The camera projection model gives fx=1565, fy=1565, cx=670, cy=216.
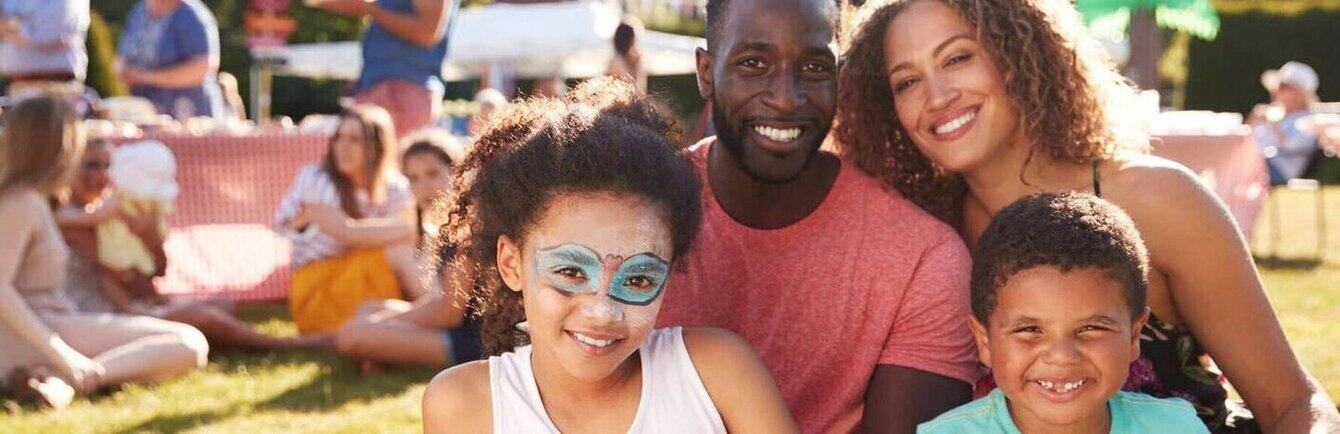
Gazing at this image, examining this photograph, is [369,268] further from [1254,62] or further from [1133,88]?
[1254,62]

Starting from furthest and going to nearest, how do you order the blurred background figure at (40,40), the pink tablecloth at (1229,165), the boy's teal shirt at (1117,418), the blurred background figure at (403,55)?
1. the pink tablecloth at (1229,165)
2. the blurred background figure at (40,40)
3. the blurred background figure at (403,55)
4. the boy's teal shirt at (1117,418)

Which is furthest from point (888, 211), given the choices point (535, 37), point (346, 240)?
point (535, 37)

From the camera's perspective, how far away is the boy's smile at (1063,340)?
2783 mm

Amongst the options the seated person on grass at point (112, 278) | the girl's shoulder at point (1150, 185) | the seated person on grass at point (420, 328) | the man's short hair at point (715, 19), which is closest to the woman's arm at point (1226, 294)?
the girl's shoulder at point (1150, 185)

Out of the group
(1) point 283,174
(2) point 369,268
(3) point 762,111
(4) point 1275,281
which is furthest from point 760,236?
(4) point 1275,281

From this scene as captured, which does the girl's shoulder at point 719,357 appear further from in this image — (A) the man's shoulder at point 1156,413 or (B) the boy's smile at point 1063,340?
(A) the man's shoulder at point 1156,413

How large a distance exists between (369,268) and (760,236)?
12.7 ft

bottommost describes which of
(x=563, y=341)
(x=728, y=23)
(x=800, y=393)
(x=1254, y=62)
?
(x=1254, y=62)

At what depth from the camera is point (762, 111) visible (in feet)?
9.87

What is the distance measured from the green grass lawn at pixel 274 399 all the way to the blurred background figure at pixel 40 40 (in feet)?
6.25

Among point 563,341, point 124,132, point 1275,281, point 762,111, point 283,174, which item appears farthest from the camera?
point 1275,281

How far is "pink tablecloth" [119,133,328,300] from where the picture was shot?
7.52m

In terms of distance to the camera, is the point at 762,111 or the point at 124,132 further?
the point at 124,132

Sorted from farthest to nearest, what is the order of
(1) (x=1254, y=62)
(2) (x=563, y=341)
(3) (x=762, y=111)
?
(1) (x=1254, y=62), (3) (x=762, y=111), (2) (x=563, y=341)
